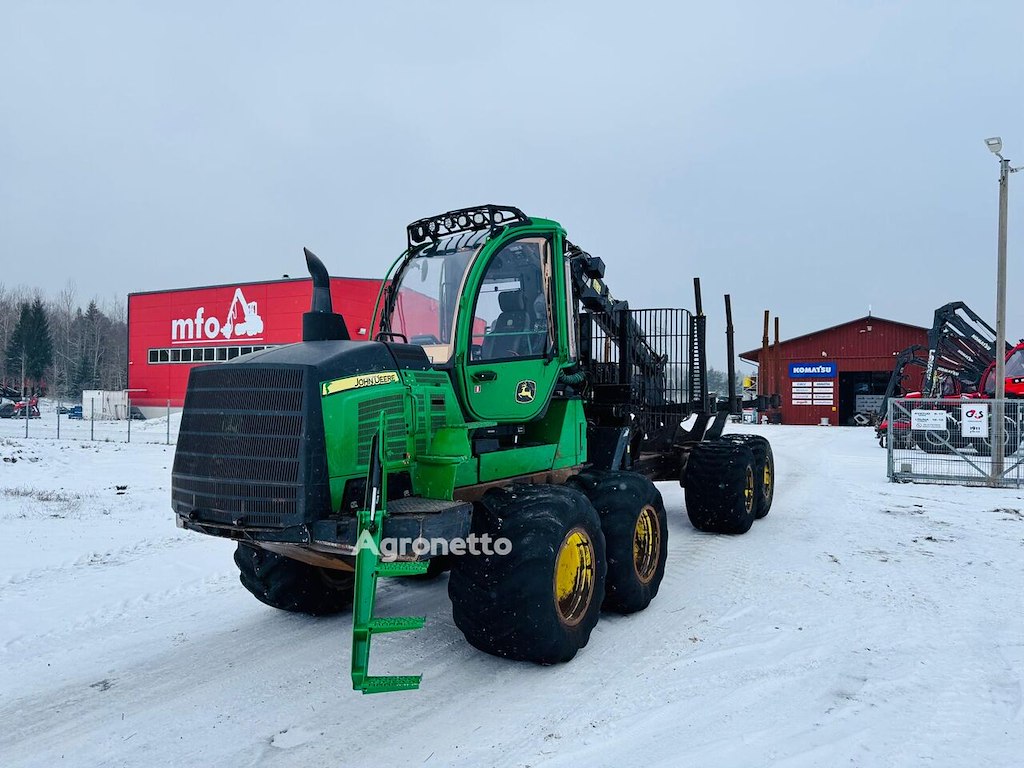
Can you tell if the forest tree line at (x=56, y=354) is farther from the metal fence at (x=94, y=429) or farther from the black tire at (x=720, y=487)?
the black tire at (x=720, y=487)

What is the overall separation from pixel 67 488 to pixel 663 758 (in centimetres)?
1170

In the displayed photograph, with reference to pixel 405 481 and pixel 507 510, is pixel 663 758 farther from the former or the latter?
Answer: pixel 405 481

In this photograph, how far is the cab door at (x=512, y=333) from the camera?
5129 mm

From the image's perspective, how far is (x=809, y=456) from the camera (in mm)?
19359

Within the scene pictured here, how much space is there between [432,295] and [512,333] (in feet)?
2.18

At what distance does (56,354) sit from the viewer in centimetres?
7325

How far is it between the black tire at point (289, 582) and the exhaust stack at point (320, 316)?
1.63m

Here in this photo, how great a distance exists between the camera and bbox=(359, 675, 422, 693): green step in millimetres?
3529

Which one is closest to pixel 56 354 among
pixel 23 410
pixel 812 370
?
pixel 23 410

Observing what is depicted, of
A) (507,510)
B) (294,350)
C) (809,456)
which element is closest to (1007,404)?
(809,456)

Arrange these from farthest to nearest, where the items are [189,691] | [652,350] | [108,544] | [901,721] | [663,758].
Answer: [652,350]
[108,544]
[189,691]
[901,721]
[663,758]

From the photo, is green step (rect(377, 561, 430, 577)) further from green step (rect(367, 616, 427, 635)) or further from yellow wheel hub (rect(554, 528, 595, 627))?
yellow wheel hub (rect(554, 528, 595, 627))

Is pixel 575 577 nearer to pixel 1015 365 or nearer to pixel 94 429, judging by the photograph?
pixel 1015 365

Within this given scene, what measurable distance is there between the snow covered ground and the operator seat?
2.07 m
